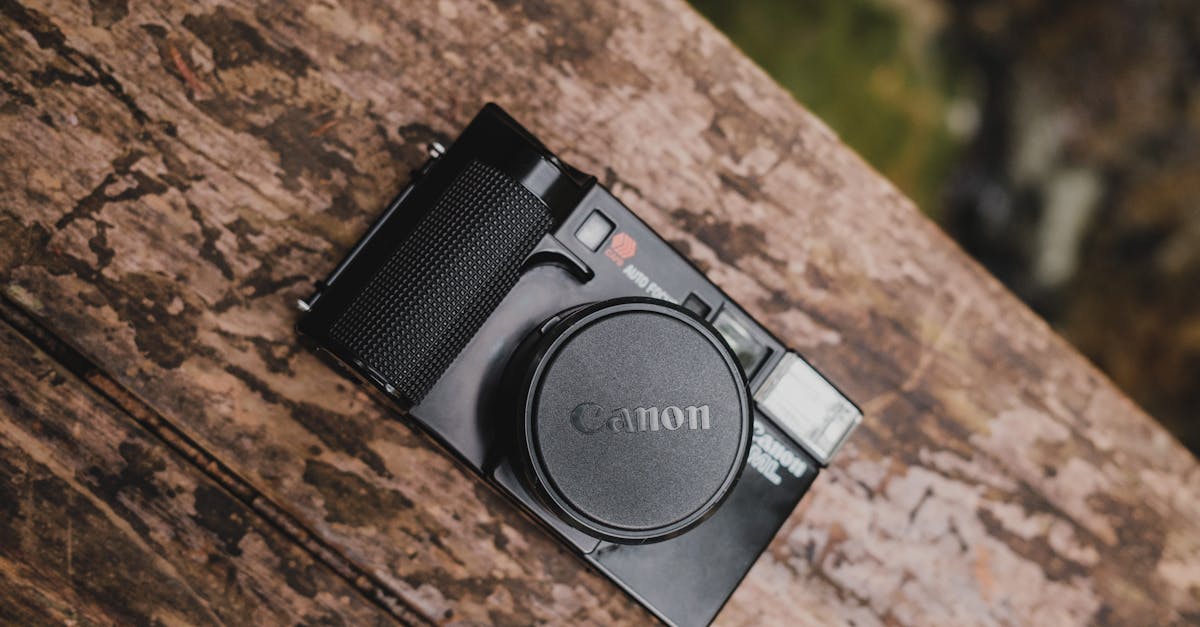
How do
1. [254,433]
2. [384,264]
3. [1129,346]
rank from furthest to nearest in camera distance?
[1129,346] < [254,433] < [384,264]

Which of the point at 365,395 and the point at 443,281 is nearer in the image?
the point at 443,281

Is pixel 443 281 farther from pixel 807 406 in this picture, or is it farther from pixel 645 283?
pixel 807 406

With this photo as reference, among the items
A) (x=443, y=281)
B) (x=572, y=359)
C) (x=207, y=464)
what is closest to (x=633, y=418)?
(x=572, y=359)

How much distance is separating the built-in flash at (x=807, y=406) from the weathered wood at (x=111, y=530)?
41cm

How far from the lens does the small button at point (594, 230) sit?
0.65 m

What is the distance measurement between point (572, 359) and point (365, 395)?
21 cm

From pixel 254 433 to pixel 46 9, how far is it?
396 millimetres

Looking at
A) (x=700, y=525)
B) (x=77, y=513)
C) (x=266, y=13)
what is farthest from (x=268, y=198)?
(x=700, y=525)

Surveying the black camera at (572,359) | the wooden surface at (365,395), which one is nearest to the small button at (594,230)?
the black camera at (572,359)

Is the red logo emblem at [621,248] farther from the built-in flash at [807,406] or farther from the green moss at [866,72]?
the green moss at [866,72]

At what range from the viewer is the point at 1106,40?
1390mm

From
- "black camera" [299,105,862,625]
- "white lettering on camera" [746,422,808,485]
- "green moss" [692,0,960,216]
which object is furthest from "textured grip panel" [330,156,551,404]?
"green moss" [692,0,960,216]

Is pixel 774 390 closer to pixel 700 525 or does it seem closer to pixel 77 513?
pixel 700 525

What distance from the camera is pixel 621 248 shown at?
66 cm
